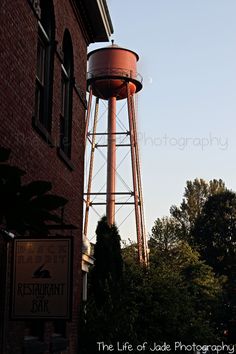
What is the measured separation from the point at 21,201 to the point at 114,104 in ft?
108

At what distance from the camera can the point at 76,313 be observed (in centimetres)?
1330

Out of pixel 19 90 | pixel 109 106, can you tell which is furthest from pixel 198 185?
pixel 19 90

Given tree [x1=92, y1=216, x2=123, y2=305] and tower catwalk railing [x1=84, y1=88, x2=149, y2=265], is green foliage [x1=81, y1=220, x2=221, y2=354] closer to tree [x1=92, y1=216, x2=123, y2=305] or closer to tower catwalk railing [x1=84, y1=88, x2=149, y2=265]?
tree [x1=92, y1=216, x2=123, y2=305]

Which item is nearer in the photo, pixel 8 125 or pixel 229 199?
pixel 8 125

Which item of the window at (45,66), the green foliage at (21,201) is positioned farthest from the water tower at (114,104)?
the green foliage at (21,201)

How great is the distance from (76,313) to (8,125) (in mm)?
6163

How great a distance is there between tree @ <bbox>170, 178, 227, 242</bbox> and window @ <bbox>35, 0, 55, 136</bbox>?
5113 cm

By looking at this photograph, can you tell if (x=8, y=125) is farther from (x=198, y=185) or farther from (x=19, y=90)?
(x=198, y=185)

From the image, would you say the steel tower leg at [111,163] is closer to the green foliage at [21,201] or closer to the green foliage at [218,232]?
the green foliage at [218,232]

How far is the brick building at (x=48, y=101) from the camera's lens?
855 cm

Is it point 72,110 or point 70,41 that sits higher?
point 70,41

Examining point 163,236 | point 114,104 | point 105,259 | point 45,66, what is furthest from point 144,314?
point 163,236

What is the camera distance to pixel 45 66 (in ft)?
36.6

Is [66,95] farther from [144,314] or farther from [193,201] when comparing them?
[193,201]
